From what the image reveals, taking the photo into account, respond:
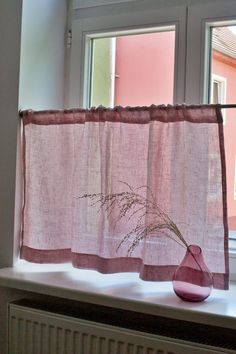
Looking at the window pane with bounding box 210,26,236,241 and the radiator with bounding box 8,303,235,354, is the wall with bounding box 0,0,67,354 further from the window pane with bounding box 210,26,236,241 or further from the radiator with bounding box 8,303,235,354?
the window pane with bounding box 210,26,236,241

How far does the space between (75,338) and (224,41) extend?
1.27 metres

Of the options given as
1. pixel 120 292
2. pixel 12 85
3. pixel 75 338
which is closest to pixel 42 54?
pixel 12 85

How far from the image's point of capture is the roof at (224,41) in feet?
5.82

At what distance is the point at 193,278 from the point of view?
4.93ft

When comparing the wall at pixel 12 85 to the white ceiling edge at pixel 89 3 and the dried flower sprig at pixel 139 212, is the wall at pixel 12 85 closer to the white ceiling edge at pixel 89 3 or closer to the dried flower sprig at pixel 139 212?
the white ceiling edge at pixel 89 3

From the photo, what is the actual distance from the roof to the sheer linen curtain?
36 cm

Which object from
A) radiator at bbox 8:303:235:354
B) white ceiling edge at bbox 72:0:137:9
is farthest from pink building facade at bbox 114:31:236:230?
radiator at bbox 8:303:235:354

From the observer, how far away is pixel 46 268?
6.20ft

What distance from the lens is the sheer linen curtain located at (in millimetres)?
1575

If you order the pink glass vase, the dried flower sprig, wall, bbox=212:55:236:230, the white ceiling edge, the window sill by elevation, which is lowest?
the window sill

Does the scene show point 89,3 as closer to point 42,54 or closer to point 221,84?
point 42,54

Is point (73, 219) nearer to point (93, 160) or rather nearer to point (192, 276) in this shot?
point (93, 160)

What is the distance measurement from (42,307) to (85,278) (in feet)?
0.65

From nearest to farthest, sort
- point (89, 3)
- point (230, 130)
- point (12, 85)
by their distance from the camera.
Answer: point (230, 130) → point (12, 85) → point (89, 3)
